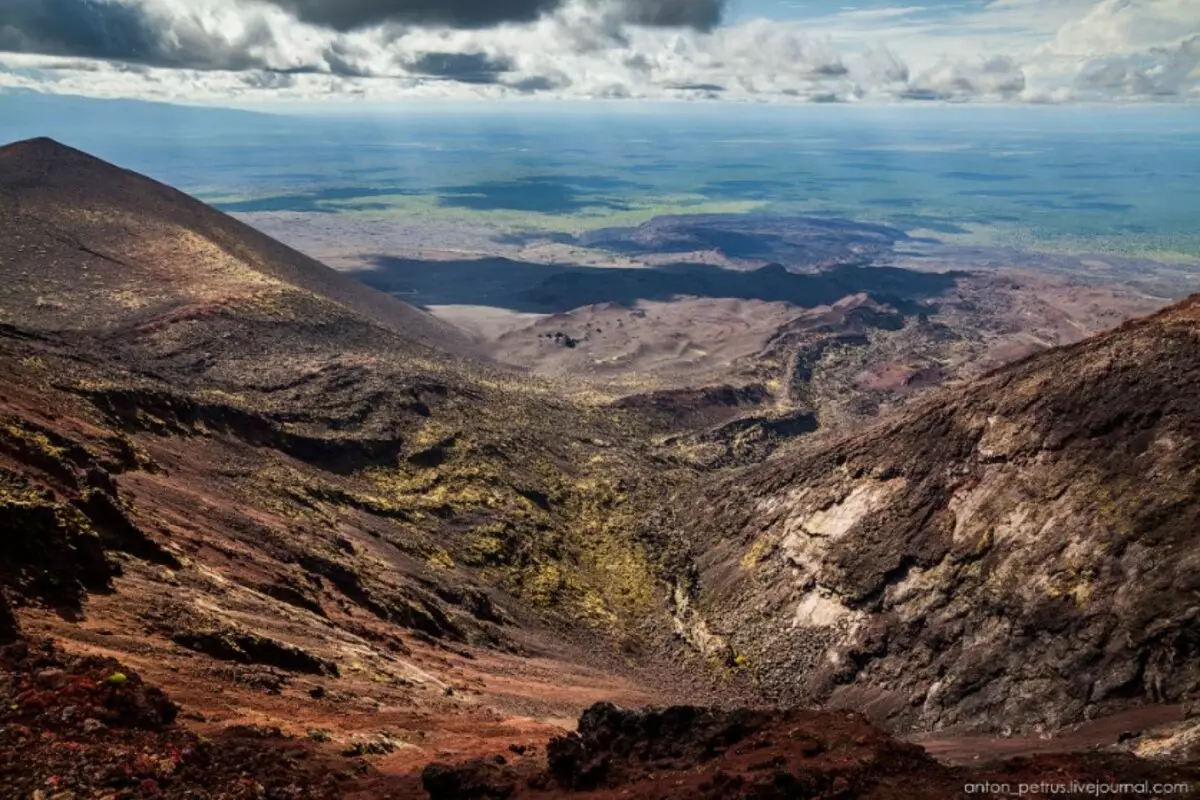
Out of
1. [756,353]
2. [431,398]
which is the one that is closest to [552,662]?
[431,398]

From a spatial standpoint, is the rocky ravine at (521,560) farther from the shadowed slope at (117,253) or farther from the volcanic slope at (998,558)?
the shadowed slope at (117,253)

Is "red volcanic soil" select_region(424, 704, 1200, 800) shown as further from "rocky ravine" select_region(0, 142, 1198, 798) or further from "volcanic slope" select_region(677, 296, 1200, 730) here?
"volcanic slope" select_region(677, 296, 1200, 730)

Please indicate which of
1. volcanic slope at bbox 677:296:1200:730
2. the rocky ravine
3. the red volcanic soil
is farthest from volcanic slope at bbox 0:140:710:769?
volcanic slope at bbox 677:296:1200:730

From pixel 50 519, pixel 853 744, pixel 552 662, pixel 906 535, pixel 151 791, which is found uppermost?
pixel 50 519

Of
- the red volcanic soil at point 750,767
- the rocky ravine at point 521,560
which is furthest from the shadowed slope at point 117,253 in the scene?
the red volcanic soil at point 750,767

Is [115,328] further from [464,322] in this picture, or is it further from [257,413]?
[464,322]

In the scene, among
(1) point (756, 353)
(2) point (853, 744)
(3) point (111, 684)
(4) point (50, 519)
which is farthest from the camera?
(1) point (756, 353)
